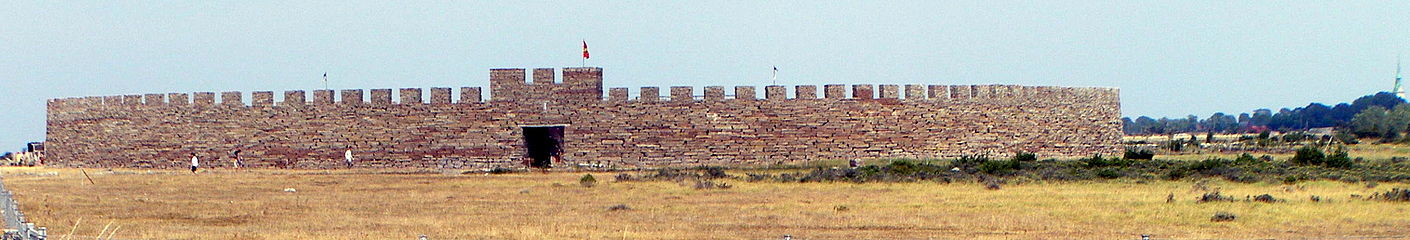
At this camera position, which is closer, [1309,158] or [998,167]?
[998,167]

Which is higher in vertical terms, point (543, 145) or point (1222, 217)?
point (543, 145)

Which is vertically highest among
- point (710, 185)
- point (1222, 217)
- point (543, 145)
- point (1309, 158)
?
point (543, 145)

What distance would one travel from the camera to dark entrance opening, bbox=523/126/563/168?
34.8 meters

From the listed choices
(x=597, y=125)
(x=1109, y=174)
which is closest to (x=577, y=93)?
(x=597, y=125)

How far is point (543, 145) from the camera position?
35.2 metres

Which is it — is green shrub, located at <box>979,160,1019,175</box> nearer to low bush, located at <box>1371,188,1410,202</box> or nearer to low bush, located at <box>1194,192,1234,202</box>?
low bush, located at <box>1194,192,1234,202</box>

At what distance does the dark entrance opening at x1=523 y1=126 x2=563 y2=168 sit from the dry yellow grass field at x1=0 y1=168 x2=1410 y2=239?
23.4 ft

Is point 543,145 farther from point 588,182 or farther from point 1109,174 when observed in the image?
point 1109,174

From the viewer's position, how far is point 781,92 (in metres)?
34.2

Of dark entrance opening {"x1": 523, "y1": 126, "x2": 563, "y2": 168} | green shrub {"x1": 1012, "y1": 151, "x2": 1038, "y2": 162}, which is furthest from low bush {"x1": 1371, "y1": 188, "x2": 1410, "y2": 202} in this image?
dark entrance opening {"x1": 523, "y1": 126, "x2": 563, "y2": 168}

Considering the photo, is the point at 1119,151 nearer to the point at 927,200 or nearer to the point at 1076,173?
the point at 1076,173

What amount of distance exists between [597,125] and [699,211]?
1466 centimetres

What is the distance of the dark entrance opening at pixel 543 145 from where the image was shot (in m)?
34.8

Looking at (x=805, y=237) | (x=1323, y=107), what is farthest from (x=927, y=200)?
(x=1323, y=107)
